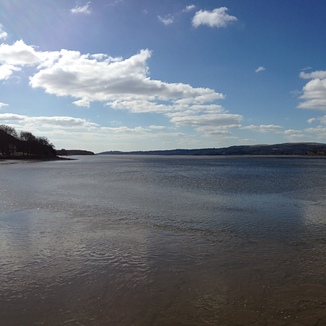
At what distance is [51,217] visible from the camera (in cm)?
1697

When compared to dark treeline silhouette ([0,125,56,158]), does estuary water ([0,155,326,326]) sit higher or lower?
lower

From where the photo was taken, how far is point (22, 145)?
13388cm

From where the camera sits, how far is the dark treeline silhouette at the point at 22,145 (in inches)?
5098

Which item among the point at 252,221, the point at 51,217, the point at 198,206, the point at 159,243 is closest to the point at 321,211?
the point at 252,221

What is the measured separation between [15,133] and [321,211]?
485 feet

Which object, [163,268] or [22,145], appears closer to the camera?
[163,268]

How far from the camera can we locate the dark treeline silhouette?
12950 centimetres

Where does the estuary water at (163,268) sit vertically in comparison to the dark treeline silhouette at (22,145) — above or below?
below

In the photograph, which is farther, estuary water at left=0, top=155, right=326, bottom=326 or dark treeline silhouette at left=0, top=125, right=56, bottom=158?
dark treeline silhouette at left=0, top=125, right=56, bottom=158

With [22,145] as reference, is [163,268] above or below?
below

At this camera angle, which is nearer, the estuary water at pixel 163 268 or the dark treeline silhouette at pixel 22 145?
the estuary water at pixel 163 268

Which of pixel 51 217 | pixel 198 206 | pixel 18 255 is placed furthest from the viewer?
pixel 198 206

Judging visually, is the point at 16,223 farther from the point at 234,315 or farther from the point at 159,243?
the point at 234,315

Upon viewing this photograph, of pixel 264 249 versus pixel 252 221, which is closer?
pixel 264 249
